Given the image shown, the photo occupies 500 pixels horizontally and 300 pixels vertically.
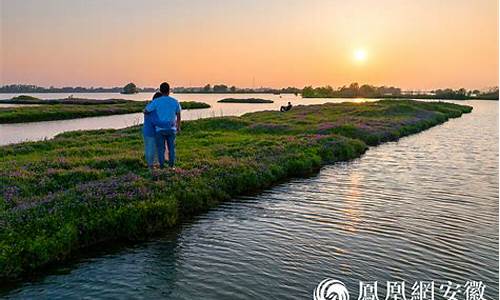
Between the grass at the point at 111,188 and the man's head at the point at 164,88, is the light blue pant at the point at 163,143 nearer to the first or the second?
the grass at the point at 111,188

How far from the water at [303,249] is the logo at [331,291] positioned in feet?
0.67

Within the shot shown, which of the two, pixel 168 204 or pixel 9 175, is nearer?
pixel 168 204

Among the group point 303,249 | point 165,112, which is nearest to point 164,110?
point 165,112

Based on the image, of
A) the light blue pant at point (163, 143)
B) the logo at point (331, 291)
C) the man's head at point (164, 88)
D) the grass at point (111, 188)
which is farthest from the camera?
the light blue pant at point (163, 143)

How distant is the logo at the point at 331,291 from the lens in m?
9.35

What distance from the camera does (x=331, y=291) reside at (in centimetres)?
958

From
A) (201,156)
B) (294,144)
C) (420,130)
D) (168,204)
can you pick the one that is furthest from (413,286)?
(420,130)

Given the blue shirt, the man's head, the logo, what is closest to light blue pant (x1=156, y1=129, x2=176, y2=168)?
the blue shirt

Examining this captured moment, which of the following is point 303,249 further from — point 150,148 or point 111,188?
point 150,148

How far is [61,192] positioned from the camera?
14.5 meters

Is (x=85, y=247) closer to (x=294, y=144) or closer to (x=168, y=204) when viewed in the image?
(x=168, y=204)

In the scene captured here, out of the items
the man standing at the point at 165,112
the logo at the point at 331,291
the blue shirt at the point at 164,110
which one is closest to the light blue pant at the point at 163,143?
the man standing at the point at 165,112

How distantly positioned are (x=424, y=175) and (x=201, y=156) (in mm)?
12116

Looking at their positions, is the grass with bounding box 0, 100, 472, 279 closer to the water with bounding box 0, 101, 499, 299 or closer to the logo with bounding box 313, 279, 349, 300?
the water with bounding box 0, 101, 499, 299
